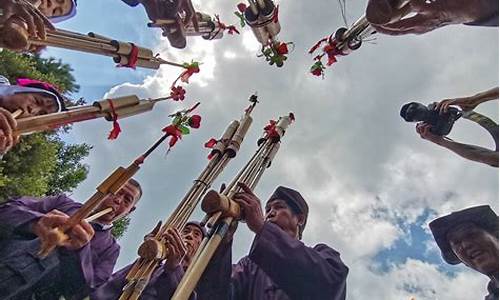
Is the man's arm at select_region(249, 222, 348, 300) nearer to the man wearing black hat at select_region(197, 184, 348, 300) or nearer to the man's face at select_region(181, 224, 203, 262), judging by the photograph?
the man wearing black hat at select_region(197, 184, 348, 300)

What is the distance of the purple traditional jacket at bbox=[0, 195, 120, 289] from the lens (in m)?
2.26

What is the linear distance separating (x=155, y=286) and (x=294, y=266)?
0.65 m

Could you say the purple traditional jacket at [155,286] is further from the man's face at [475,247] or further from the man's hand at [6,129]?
the man's face at [475,247]

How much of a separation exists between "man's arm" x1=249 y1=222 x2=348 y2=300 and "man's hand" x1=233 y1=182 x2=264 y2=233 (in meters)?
0.06

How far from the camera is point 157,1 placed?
10.7 ft

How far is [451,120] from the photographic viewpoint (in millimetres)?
1681

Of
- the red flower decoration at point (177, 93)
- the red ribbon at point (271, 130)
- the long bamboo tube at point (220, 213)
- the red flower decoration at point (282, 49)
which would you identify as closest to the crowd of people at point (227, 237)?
the long bamboo tube at point (220, 213)

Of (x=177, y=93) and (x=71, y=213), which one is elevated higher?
(x=177, y=93)

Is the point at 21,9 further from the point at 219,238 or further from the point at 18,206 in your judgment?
the point at 219,238

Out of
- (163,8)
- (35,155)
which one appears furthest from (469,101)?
(35,155)

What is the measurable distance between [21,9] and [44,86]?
0.60 metres

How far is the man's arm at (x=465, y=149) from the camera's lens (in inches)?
53.2

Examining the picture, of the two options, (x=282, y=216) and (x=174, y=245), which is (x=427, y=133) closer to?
(x=174, y=245)

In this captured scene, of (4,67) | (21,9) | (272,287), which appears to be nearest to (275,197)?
(272,287)
